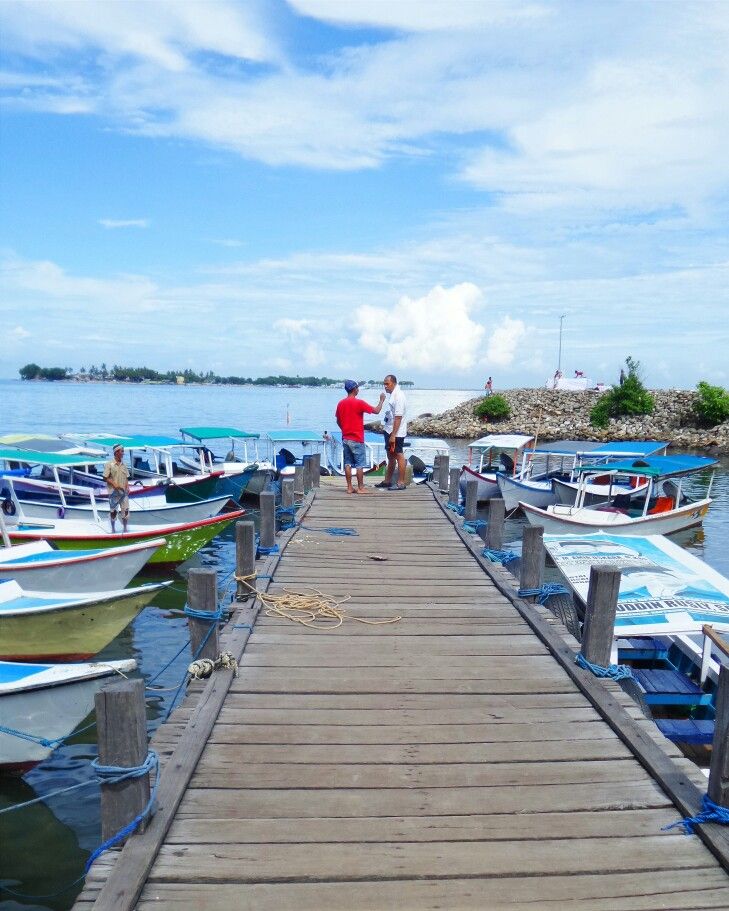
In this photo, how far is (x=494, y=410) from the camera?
60.6m

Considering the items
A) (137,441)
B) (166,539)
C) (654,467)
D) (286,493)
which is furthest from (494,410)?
(286,493)

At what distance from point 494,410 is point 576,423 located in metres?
7.18

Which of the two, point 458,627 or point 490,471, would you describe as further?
point 490,471

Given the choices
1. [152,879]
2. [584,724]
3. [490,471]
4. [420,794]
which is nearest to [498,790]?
[420,794]

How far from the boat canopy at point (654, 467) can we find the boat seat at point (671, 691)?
443 inches

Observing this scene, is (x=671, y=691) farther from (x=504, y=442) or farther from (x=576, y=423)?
(x=576, y=423)

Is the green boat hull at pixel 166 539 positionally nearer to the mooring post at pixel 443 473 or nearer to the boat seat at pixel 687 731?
the mooring post at pixel 443 473

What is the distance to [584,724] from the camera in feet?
15.2

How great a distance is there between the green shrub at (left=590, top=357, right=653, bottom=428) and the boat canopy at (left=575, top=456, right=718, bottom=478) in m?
34.1

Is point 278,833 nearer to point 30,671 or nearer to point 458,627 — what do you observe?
point 458,627

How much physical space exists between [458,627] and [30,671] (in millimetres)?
4457

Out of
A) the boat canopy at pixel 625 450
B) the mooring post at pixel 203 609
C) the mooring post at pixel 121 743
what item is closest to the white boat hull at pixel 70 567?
the mooring post at pixel 203 609

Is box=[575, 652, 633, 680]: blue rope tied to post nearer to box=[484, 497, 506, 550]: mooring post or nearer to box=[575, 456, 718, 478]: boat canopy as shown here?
box=[484, 497, 506, 550]: mooring post

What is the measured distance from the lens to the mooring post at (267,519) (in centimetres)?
932
